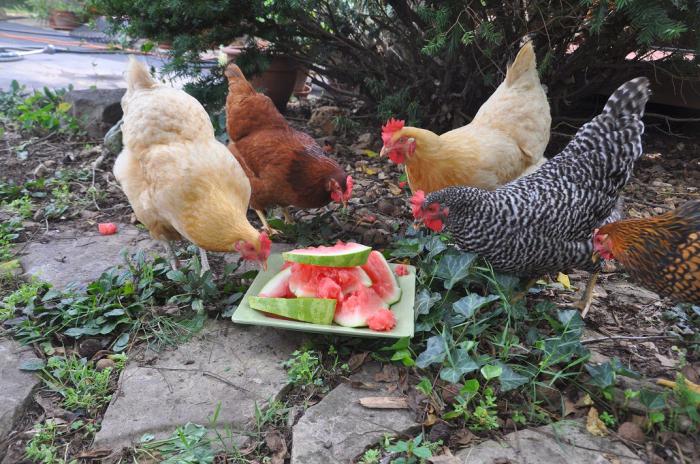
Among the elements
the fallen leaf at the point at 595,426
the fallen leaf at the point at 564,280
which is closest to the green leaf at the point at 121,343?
the fallen leaf at the point at 595,426

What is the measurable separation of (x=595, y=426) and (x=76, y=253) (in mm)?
3287

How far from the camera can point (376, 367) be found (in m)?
2.36

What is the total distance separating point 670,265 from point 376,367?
1467 mm

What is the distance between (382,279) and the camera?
8.77 ft

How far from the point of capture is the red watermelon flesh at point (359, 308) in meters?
2.32

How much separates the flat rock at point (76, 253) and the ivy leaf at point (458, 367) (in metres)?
2.25

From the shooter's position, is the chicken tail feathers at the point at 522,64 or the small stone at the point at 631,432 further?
the chicken tail feathers at the point at 522,64

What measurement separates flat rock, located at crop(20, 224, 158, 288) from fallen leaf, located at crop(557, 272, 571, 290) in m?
2.80

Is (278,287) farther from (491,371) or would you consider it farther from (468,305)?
(491,371)

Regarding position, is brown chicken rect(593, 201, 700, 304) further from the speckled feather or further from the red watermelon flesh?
the red watermelon flesh

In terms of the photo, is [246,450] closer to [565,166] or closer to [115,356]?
[115,356]

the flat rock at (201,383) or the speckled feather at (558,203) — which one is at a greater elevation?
the speckled feather at (558,203)

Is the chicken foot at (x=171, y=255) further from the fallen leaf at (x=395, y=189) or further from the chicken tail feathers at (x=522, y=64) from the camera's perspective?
the chicken tail feathers at (x=522, y=64)

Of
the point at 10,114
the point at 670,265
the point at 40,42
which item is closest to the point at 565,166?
the point at 670,265
